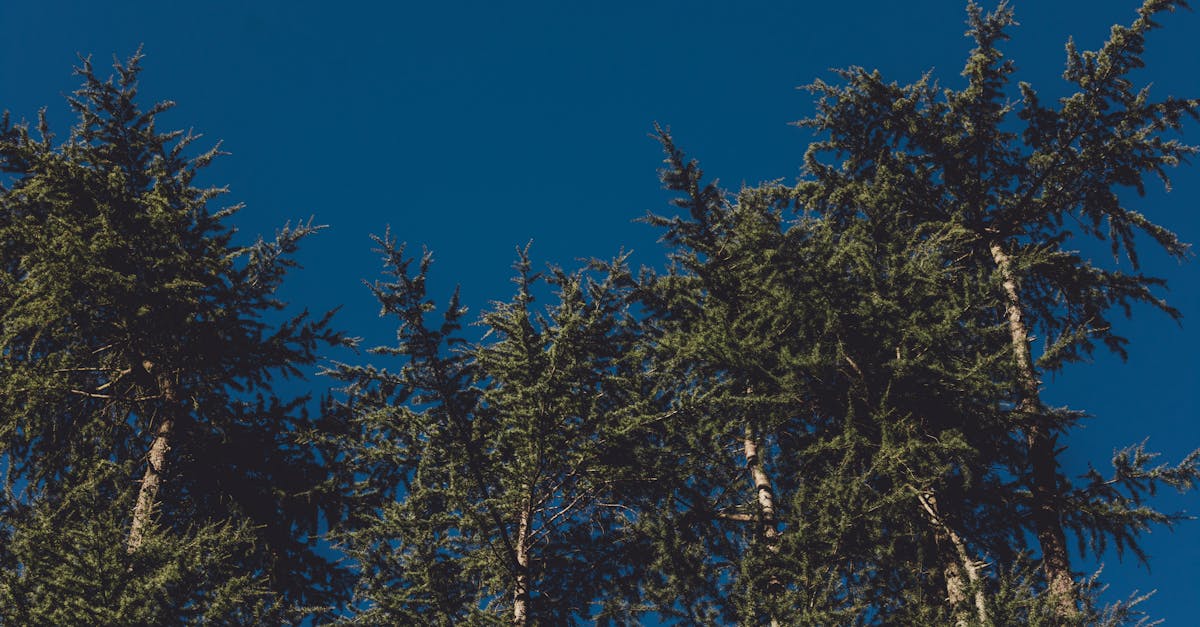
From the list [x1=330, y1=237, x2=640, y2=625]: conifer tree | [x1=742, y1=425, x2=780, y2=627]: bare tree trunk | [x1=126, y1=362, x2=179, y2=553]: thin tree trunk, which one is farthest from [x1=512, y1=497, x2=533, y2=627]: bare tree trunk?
[x1=126, y1=362, x2=179, y2=553]: thin tree trunk

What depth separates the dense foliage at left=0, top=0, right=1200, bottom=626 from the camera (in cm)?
1055

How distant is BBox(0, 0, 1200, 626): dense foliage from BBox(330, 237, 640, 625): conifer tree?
53 millimetres

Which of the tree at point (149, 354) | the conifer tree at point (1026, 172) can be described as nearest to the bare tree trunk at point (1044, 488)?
the conifer tree at point (1026, 172)

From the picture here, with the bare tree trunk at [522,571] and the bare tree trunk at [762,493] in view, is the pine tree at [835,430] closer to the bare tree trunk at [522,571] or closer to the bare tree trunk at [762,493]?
the bare tree trunk at [762,493]

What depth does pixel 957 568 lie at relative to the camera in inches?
418

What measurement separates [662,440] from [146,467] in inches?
302

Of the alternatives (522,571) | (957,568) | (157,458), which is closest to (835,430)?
(957,568)

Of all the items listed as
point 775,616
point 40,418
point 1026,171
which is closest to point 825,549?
point 775,616

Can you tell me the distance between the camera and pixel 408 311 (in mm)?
10992

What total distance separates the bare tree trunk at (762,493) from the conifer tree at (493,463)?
199 centimetres

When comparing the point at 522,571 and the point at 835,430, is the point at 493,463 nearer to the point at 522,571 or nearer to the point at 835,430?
the point at 522,571

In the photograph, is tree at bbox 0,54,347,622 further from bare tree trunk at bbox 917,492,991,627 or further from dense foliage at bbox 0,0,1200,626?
bare tree trunk at bbox 917,492,991,627

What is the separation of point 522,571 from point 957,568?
5.28 meters

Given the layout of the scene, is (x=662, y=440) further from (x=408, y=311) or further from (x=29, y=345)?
(x=29, y=345)
